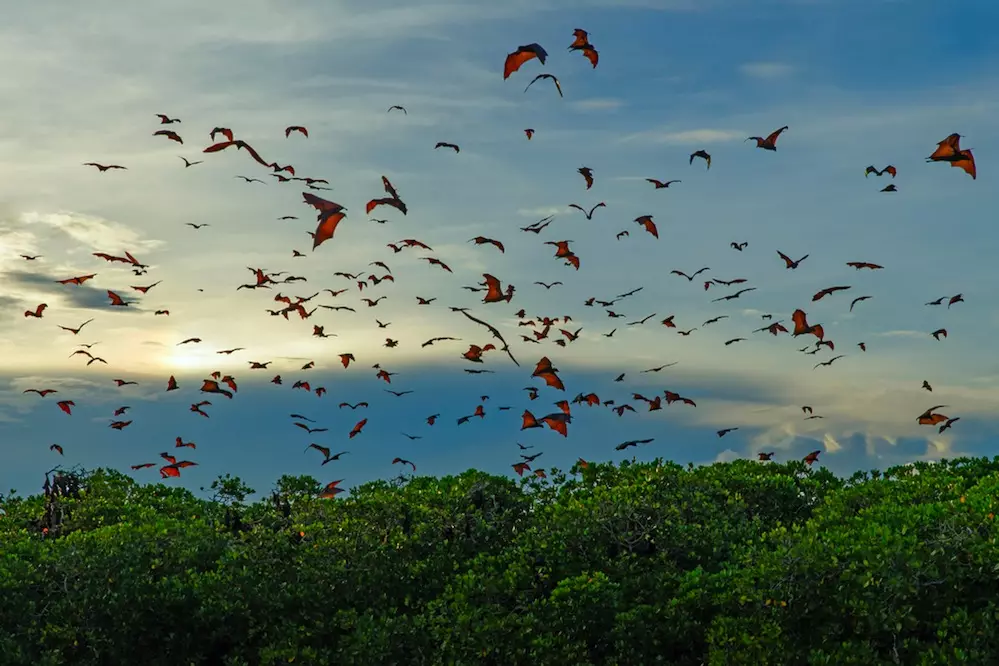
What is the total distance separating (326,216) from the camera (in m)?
9.03

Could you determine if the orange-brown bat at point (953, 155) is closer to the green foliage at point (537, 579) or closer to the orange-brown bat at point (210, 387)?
the green foliage at point (537, 579)

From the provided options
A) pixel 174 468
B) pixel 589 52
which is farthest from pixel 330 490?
pixel 589 52

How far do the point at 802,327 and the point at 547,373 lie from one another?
8.76 meters

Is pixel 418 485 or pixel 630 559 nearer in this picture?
pixel 630 559

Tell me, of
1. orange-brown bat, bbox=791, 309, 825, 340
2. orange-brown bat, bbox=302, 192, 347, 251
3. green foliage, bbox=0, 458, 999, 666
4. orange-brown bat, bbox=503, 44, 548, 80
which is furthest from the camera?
orange-brown bat, bbox=791, 309, 825, 340

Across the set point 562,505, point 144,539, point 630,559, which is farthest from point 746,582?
point 144,539

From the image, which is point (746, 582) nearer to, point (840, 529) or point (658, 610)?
point (658, 610)

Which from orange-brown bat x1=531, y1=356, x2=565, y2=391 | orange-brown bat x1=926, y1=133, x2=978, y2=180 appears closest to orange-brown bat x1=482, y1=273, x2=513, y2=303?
orange-brown bat x1=531, y1=356, x2=565, y2=391

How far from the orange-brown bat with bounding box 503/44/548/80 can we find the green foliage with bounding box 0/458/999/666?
9.23 meters

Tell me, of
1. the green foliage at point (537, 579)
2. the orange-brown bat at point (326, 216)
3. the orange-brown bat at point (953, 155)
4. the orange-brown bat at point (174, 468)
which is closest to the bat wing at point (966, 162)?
the orange-brown bat at point (953, 155)

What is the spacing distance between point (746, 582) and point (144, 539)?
1294 cm

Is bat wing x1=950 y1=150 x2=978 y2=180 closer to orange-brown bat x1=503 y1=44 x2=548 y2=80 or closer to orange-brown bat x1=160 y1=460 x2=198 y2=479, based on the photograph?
orange-brown bat x1=503 y1=44 x2=548 y2=80

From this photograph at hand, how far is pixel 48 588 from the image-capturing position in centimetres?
1802

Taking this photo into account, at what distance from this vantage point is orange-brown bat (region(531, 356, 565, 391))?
58.0ft
